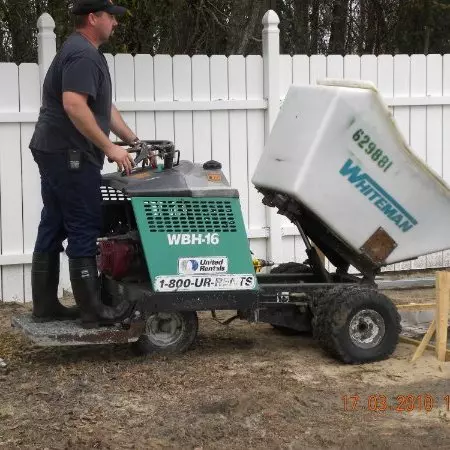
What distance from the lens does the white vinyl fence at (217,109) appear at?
24.4 ft

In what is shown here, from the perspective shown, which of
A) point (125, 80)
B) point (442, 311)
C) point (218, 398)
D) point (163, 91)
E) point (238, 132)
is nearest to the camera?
point (218, 398)

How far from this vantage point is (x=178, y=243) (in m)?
5.47

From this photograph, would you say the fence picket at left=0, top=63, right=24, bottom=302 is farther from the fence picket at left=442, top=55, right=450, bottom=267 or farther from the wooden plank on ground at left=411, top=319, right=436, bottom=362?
the fence picket at left=442, top=55, right=450, bottom=267

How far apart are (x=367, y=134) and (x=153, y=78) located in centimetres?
263

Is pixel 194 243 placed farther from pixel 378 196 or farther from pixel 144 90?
pixel 144 90

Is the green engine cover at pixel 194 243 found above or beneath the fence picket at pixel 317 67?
beneath

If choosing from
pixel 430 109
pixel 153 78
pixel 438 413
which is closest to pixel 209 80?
pixel 153 78

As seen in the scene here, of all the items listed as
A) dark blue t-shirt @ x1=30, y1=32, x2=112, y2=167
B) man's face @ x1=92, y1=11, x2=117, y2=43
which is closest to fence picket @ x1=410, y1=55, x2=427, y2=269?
man's face @ x1=92, y1=11, x2=117, y2=43

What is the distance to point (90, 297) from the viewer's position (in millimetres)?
5512

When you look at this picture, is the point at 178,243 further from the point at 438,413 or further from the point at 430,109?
the point at 430,109

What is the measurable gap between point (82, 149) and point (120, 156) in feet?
0.74

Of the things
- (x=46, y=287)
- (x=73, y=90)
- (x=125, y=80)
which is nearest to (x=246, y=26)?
(x=125, y=80)

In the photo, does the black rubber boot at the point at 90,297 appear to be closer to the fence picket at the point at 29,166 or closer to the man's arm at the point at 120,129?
the man's arm at the point at 120,129

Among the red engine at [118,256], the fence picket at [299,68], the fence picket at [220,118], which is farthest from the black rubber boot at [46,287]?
the fence picket at [299,68]
